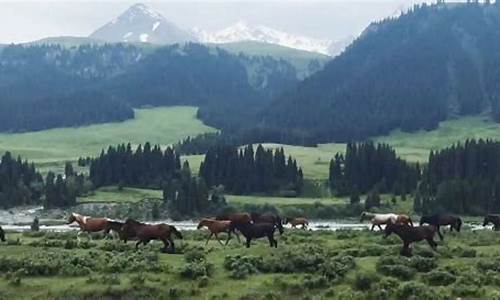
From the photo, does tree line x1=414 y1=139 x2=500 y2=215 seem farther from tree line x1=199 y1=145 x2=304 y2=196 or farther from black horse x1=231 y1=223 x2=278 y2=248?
black horse x1=231 y1=223 x2=278 y2=248

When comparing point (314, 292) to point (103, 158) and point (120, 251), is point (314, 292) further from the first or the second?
point (103, 158)

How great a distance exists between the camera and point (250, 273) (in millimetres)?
38281

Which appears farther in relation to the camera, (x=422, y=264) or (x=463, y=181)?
(x=463, y=181)

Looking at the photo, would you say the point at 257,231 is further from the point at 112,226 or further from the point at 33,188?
the point at 33,188

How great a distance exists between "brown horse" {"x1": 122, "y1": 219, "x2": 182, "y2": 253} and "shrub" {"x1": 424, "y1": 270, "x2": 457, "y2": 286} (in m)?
14.2

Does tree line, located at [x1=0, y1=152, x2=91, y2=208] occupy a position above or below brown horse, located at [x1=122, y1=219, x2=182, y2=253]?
below

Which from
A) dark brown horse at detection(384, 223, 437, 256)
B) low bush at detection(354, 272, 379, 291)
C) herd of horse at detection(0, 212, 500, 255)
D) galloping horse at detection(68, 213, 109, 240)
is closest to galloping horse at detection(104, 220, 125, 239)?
herd of horse at detection(0, 212, 500, 255)

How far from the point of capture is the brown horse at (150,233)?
44.0 meters

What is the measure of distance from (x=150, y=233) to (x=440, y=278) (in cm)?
1629

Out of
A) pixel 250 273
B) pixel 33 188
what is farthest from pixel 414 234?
pixel 33 188

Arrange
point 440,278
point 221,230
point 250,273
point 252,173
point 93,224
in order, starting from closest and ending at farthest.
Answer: point 440,278 < point 250,273 < point 221,230 < point 93,224 < point 252,173

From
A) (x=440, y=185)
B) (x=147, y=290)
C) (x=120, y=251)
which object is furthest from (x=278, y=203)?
(x=147, y=290)

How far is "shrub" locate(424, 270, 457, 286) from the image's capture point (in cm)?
3669

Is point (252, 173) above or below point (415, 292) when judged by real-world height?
below
